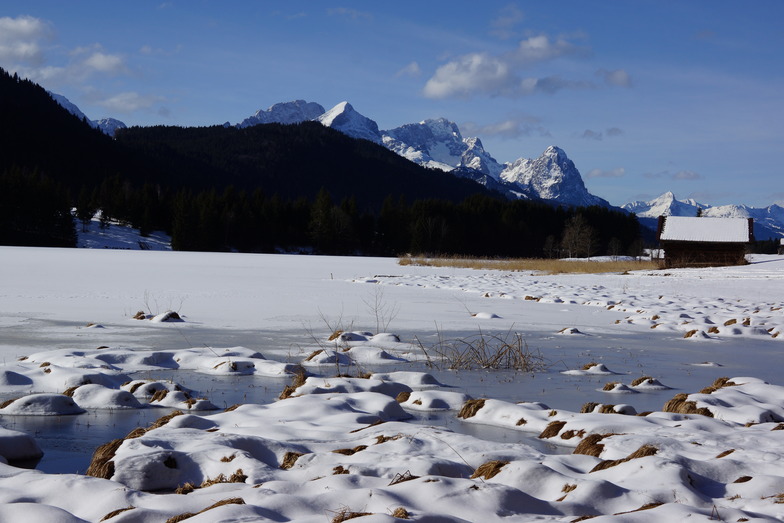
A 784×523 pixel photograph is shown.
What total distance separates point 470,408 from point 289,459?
2.30 meters

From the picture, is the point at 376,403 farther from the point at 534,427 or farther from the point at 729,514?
the point at 729,514

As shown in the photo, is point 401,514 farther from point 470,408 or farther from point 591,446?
point 470,408

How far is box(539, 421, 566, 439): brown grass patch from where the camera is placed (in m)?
5.81

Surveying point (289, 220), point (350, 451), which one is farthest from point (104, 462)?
point (289, 220)

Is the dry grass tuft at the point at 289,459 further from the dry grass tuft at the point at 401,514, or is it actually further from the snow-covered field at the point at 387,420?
the dry grass tuft at the point at 401,514

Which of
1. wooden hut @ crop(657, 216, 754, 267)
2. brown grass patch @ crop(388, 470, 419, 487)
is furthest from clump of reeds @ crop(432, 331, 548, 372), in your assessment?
wooden hut @ crop(657, 216, 754, 267)

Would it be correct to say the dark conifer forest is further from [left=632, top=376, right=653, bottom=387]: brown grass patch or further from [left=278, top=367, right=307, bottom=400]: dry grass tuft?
[left=632, top=376, right=653, bottom=387]: brown grass patch

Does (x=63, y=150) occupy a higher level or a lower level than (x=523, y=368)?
higher

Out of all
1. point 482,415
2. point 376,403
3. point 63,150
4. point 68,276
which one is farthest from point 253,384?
point 63,150

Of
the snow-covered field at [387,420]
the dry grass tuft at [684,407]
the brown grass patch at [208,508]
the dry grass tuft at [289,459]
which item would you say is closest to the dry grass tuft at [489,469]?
the snow-covered field at [387,420]

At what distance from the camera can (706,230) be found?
49.9m

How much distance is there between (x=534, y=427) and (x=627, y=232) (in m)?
131

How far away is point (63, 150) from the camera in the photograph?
15550 cm

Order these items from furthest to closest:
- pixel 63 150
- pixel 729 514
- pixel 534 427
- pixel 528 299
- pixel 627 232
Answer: pixel 63 150, pixel 627 232, pixel 528 299, pixel 534 427, pixel 729 514
